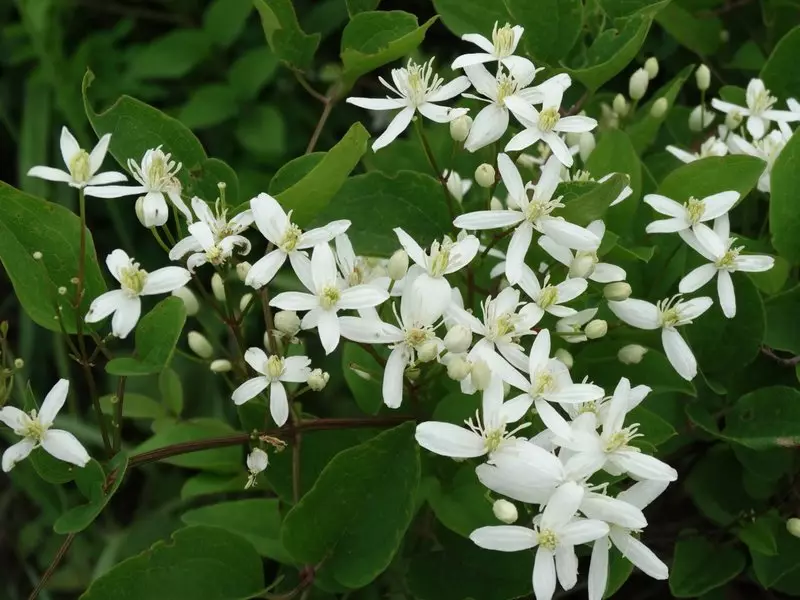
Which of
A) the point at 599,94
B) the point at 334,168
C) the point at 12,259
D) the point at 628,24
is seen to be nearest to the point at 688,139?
the point at 599,94

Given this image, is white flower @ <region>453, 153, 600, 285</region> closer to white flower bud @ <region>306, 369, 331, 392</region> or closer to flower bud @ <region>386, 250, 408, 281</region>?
flower bud @ <region>386, 250, 408, 281</region>

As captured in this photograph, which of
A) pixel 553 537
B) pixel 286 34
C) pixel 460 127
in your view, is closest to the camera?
pixel 553 537

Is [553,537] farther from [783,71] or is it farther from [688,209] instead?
[783,71]

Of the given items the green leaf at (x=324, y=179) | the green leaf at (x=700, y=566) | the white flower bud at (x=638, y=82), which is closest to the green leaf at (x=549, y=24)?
the white flower bud at (x=638, y=82)

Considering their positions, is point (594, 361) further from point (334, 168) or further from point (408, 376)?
point (334, 168)

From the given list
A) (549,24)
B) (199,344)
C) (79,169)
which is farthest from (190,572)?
(549,24)

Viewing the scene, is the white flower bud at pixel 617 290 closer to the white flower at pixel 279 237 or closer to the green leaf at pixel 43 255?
the white flower at pixel 279 237

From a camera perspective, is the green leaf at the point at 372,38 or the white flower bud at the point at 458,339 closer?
the white flower bud at the point at 458,339
